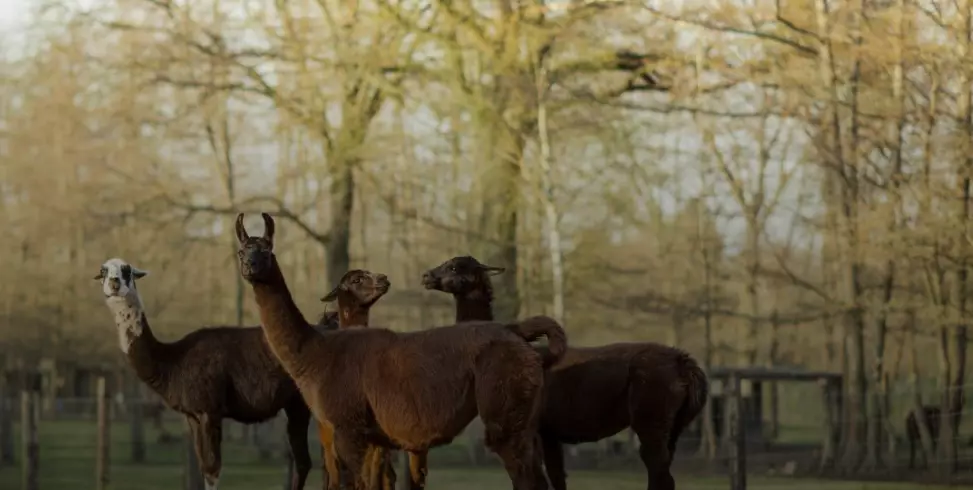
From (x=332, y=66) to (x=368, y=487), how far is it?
74.4 ft

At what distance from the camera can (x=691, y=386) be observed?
14406mm

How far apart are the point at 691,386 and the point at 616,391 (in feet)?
2.19

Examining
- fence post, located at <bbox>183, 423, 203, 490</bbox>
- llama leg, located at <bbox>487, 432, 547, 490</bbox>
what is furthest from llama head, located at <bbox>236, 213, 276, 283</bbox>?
fence post, located at <bbox>183, 423, 203, 490</bbox>

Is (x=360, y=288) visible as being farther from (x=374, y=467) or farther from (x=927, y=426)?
(x=927, y=426)

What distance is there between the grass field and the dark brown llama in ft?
7.56

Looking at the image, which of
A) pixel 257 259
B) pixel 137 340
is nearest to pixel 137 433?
pixel 137 340

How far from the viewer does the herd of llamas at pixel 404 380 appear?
39.2ft

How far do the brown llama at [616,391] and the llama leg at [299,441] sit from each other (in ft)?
9.14

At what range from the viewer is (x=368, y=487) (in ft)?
40.9

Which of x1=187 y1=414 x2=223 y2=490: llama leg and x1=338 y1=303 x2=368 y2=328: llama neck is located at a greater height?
x1=338 y1=303 x2=368 y2=328: llama neck

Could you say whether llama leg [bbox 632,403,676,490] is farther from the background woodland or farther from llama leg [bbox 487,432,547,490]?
the background woodland

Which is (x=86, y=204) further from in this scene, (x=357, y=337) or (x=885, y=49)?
(x=357, y=337)

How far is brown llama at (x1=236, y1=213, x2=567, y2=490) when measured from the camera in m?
11.9

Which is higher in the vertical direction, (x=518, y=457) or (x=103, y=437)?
→ (x=518, y=457)
